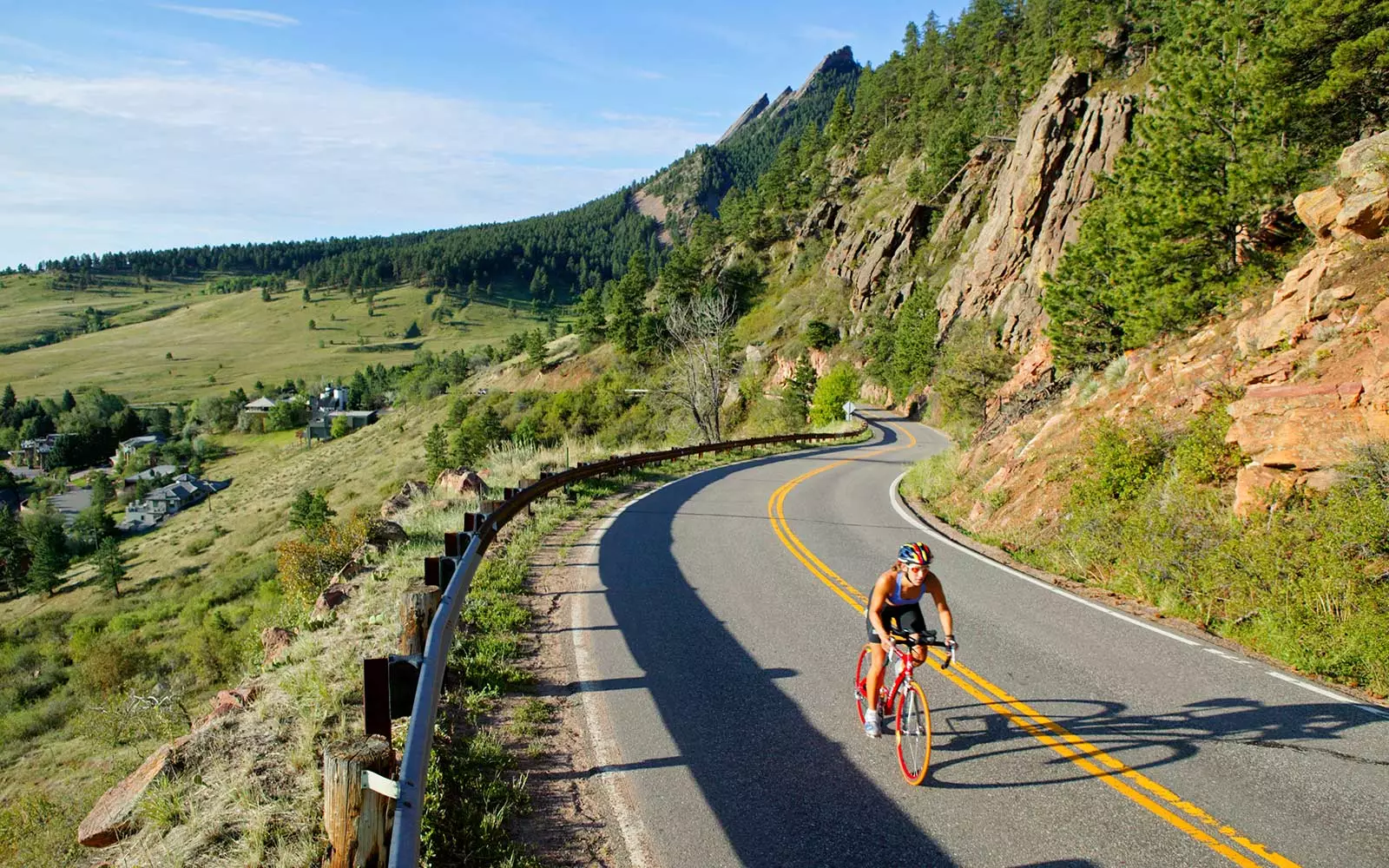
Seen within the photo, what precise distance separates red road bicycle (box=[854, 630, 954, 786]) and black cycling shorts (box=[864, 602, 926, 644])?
0.11 m

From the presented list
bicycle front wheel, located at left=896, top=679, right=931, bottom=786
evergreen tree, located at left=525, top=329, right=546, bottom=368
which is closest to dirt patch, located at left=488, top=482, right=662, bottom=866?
bicycle front wheel, located at left=896, top=679, right=931, bottom=786

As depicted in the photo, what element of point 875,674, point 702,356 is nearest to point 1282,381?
point 875,674

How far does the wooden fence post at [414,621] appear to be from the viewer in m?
4.87

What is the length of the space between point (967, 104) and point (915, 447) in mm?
61998

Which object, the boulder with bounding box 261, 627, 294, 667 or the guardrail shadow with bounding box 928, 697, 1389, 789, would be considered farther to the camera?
the boulder with bounding box 261, 627, 294, 667

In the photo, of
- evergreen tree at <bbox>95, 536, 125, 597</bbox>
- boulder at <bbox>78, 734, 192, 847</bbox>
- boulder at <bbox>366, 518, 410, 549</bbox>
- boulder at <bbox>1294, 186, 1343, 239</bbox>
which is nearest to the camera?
boulder at <bbox>78, 734, 192, 847</bbox>

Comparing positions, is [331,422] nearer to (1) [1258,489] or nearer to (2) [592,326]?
(2) [592,326]

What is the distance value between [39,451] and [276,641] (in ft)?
494

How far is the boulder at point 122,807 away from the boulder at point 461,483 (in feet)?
30.7

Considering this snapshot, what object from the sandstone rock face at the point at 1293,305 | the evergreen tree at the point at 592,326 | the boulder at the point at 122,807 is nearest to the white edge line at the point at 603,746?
the boulder at the point at 122,807

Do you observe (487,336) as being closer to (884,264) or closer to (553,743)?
(884,264)

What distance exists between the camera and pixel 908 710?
4.89 metres

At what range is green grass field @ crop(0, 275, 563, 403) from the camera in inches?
5960

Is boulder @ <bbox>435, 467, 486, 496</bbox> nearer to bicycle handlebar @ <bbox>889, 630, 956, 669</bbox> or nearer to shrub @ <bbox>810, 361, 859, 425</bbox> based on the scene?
bicycle handlebar @ <bbox>889, 630, 956, 669</bbox>
